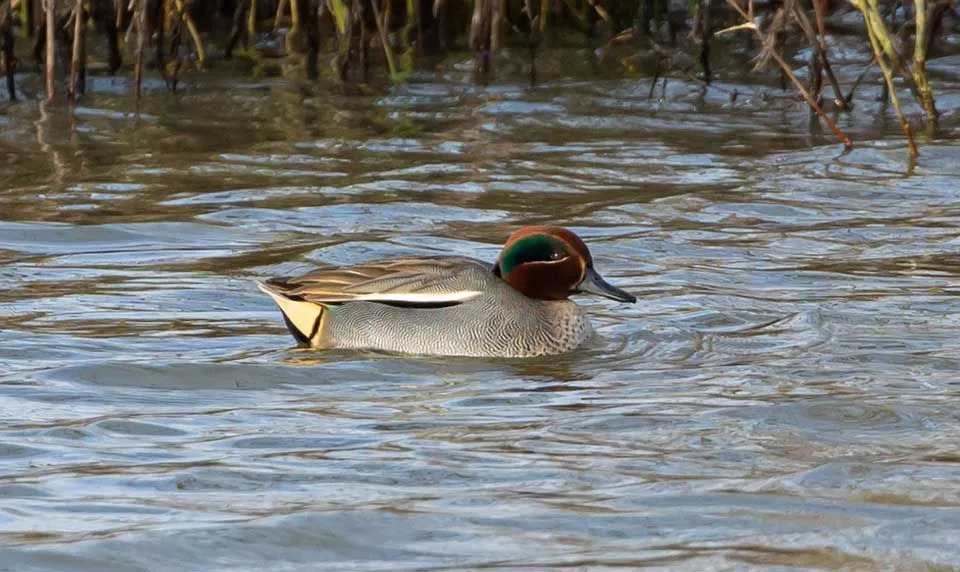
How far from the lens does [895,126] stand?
36.6 feet

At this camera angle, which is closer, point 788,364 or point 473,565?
point 473,565

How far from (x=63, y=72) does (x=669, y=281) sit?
6.53m

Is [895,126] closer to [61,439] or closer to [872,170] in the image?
[872,170]

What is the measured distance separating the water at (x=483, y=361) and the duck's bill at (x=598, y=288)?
207 mm

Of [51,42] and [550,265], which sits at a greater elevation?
[51,42]

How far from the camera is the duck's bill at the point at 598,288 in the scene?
22.3ft

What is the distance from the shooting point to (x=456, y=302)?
6.68 m

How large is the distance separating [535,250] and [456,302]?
0.37 m

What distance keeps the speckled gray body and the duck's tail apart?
0.03 metres

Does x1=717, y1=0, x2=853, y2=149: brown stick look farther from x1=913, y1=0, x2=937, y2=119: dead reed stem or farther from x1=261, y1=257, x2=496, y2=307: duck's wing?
x1=261, y1=257, x2=496, y2=307: duck's wing

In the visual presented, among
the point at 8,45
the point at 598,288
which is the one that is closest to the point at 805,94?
the point at 598,288

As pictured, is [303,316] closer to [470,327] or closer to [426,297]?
[426,297]

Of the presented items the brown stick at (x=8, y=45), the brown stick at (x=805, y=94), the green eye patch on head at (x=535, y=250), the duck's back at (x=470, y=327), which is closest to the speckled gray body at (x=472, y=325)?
the duck's back at (x=470, y=327)

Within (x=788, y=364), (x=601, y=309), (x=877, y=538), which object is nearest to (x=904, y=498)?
(x=877, y=538)
